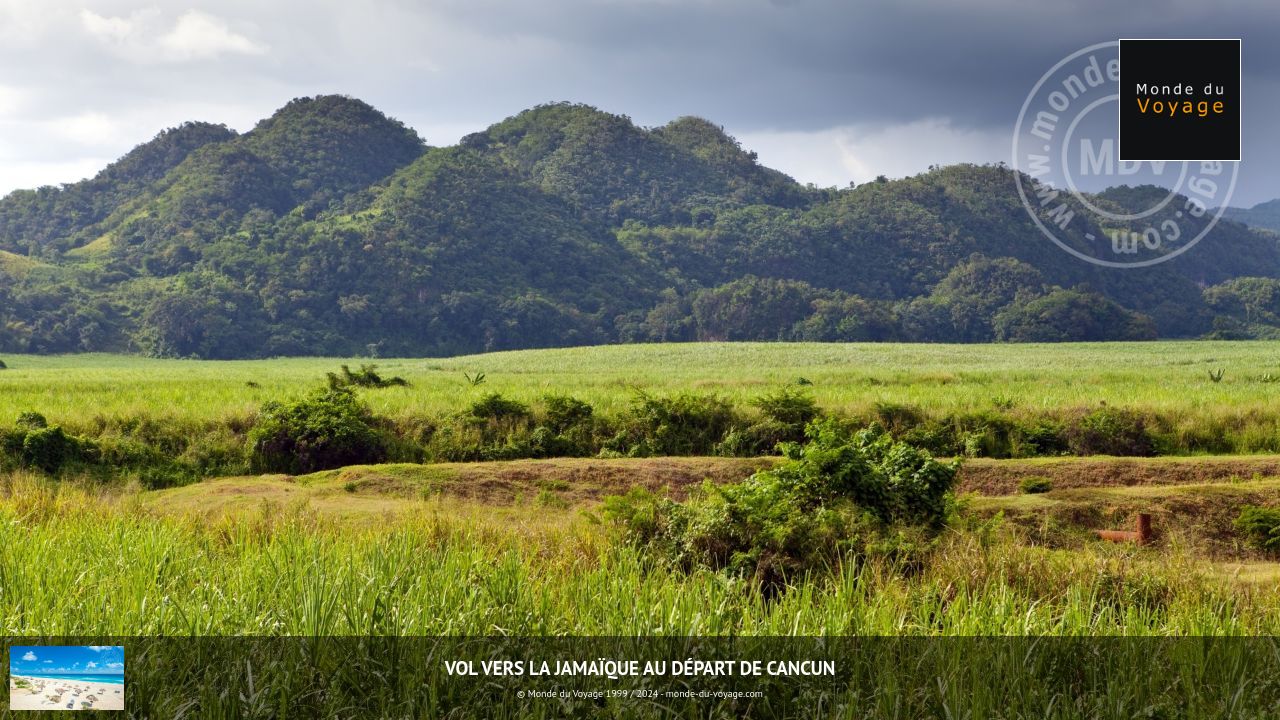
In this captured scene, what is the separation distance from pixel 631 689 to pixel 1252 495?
1294cm

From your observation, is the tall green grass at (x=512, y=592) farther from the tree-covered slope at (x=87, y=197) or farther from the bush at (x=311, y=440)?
the tree-covered slope at (x=87, y=197)

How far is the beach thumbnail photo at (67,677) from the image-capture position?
17.1 feet

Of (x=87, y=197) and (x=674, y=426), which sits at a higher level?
(x=87, y=197)

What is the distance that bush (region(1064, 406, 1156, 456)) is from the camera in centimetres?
2177

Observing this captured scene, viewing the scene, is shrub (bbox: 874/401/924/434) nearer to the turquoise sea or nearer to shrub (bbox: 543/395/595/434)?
shrub (bbox: 543/395/595/434)

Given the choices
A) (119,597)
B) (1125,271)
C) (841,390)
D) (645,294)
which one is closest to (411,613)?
(119,597)

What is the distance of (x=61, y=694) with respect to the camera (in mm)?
5293

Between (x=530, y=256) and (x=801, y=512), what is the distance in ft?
356

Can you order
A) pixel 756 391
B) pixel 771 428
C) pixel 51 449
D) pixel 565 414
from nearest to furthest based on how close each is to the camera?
pixel 51 449 → pixel 771 428 → pixel 565 414 → pixel 756 391

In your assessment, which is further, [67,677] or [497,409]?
[497,409]

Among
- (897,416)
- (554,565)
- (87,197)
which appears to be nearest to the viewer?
(554,565)

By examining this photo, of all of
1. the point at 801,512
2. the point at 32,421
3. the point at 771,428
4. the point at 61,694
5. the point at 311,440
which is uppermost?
the point at 32,421

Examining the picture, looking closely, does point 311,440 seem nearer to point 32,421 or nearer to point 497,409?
point 497,409

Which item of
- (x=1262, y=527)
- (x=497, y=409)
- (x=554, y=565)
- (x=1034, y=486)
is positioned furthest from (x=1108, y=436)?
(x=554, y=565)
